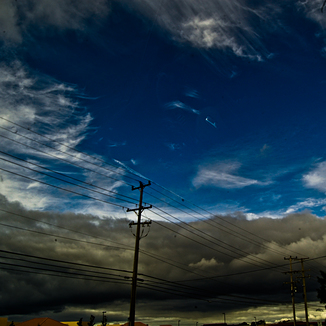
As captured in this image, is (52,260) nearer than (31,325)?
Yes

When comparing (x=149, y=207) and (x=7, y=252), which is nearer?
(x=7, y=252)

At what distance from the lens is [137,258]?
24.3m

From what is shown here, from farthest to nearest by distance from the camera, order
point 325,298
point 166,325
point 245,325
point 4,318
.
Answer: point 166,325 → point 245,325 → point 4,318 → point 325,298

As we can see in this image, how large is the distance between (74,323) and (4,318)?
63.3 feet

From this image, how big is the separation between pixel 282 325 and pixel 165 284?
85.8 meters

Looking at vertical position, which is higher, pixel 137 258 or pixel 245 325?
pixel 137 258

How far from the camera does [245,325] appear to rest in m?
102

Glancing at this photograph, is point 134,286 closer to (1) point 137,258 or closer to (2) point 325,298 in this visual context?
(1) point 137,258

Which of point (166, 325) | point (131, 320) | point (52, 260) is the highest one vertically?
point (52, 260)

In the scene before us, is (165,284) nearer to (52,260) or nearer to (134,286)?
(134,286)

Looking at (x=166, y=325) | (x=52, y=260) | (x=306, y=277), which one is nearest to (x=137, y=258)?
(x=52, y=260)

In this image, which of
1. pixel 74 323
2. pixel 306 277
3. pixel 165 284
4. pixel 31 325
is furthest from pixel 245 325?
pixel 165 284

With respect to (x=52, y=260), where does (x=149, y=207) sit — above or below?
above

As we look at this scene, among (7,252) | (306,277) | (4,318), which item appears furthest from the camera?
(4,318)
